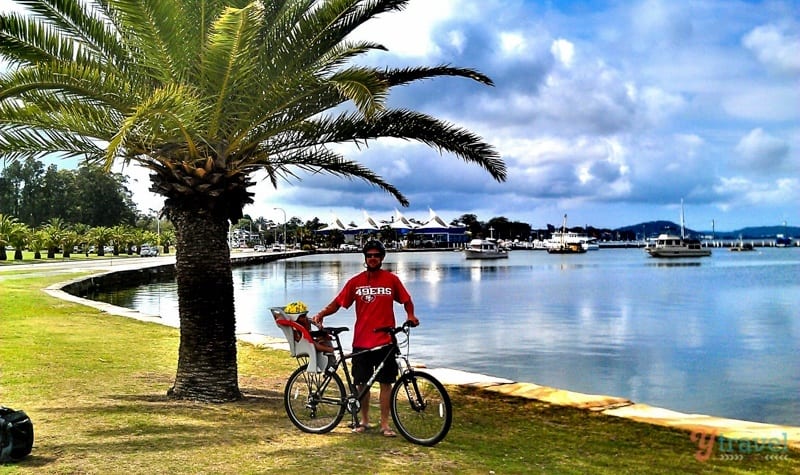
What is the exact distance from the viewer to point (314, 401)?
7.42 m

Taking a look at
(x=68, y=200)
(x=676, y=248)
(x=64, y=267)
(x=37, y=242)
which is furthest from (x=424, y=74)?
(x=676, y=248)

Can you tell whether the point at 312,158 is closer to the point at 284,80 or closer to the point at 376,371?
the point at 284,80

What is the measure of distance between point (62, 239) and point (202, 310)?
220 ft

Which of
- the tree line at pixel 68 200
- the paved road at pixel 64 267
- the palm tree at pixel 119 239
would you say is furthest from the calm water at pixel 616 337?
the tree line at pixel 68 200

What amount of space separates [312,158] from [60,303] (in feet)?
51.5

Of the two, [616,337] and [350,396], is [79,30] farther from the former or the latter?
[616,337]

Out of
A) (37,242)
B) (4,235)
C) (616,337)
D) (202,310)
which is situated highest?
(4,235)

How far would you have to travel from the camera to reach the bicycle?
683cm

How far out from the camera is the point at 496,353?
1956 cm

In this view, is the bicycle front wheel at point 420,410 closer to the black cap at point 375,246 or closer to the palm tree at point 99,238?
the black cap at point 375,246

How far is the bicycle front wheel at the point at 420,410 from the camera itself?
681cm

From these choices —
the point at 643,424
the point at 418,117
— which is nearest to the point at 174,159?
the point at 418,117

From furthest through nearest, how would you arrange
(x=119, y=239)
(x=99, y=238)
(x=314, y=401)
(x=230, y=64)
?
(x=119, y=239), (x=99, y=238), (x=230, y=64), (x=314, y=401)
